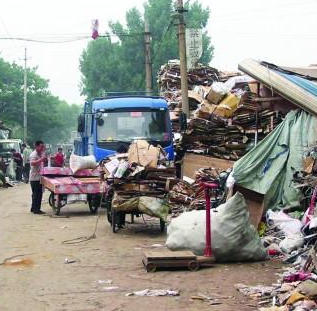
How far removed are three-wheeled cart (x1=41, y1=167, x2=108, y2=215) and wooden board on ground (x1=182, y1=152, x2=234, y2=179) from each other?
9.73 feet

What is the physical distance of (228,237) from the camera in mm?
8156

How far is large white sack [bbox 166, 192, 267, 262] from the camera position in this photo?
8164 millimetres

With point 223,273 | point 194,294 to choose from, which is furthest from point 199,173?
point 194,294

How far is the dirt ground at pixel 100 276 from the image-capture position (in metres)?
6.20

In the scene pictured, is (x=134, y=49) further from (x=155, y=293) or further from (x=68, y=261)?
(x=155, y=293)

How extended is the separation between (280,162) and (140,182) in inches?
100

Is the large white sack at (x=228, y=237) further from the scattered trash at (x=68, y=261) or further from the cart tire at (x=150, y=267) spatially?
the scattered trash at (x=68, y=261)

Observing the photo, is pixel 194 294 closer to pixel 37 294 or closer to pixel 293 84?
pixel 37 294

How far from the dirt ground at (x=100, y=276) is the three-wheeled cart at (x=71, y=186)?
2318 millimetres

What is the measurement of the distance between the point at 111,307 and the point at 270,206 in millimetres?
5269

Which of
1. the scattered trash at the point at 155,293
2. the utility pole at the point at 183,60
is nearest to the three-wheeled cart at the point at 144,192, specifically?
the scattered trash at the point at 155,293

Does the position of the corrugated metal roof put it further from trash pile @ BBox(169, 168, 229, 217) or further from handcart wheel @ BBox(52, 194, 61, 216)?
handcart wheel @ BBox(52, 194, 61, 216)

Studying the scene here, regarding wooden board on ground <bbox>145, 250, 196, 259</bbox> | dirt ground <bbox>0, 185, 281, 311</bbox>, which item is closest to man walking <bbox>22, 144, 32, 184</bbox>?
dirt ground <bbox>0, 185, 281, 311</bbox>

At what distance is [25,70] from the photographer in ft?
197
